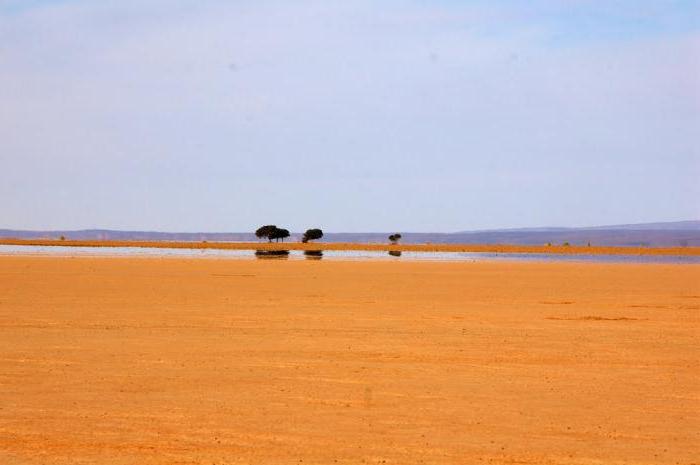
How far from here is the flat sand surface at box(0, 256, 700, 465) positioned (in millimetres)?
8688

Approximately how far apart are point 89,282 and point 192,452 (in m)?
24.0

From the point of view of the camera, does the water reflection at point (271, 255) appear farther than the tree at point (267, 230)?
No

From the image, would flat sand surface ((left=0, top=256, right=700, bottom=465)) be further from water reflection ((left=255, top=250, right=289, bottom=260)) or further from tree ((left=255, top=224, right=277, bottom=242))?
tree ((left=255, top=224, right=277, bottom=242))

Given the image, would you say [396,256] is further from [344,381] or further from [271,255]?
[344,381]

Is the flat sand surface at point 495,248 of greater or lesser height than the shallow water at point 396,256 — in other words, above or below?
above

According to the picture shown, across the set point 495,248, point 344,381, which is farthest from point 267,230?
point 344,381

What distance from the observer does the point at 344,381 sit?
12.0 m

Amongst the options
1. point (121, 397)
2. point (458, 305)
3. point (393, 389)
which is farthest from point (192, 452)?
point (458, 305)

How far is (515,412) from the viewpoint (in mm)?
10203

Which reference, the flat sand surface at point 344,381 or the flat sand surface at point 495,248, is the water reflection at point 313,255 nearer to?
the flat sand surface at point 495,248

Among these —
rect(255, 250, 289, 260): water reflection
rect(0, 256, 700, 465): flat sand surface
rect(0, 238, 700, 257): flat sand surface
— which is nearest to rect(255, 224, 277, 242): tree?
rect(0, 238, 700, 257): flat sand surface

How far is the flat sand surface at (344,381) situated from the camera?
8.69 meters

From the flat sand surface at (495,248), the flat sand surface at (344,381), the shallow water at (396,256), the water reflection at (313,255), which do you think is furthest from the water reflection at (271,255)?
the flat sand surface at (344,381)

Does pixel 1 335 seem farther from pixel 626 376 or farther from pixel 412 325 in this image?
pixel 626 376
